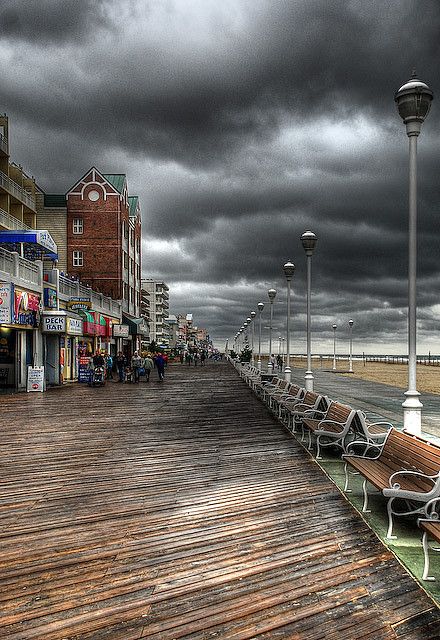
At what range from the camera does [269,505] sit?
22.4 ft

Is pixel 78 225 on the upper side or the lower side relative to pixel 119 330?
upper

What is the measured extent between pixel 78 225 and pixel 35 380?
30594 mm

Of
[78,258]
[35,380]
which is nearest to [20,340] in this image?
[35,380]

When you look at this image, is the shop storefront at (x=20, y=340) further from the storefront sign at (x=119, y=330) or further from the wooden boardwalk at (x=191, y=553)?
the storefront sign at (x=119, y=330)

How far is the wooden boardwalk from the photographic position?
154 inches

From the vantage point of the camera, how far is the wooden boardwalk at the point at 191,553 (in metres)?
3.91

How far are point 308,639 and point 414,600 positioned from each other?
3.38 feet

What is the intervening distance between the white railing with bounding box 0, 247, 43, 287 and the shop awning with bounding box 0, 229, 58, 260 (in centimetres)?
126

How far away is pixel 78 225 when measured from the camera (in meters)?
54.1

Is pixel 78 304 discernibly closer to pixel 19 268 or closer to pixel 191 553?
pixel 19 268

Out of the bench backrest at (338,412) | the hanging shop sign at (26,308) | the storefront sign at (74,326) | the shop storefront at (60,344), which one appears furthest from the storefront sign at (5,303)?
the bench backrest at (338,412)

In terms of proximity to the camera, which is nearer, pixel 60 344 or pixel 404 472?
pixel 404 472

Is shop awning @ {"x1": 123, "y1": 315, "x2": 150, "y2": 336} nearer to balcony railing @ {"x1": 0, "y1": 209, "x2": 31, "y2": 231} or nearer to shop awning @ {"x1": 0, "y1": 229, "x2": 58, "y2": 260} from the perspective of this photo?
balcony railing @ {"x1": 0, "y1": 209, "x2": 31, "y2": 231}

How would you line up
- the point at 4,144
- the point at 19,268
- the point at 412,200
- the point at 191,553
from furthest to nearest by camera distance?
1. the point at 4,144
2. the point at 19,268
3. the point at 412,200
4. the point at 191,553
